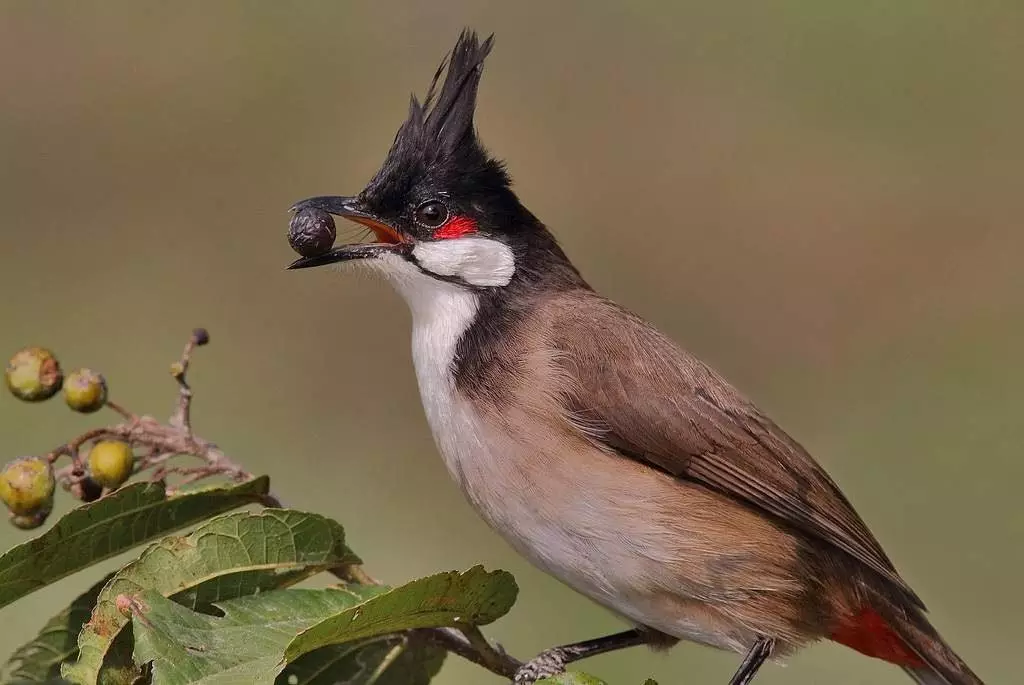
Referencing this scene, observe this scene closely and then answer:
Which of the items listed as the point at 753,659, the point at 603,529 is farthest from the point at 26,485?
the point at 753,659

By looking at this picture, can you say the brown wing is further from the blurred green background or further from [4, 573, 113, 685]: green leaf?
the blurred green background

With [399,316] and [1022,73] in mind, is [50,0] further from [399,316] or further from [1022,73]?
[1022,73]

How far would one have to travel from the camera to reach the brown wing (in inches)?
126

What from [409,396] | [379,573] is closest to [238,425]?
[409,396]

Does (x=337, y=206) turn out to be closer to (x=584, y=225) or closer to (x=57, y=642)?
(x=57, y=642)

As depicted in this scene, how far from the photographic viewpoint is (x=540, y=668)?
2.85 metres

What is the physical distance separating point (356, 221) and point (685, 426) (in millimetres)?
871

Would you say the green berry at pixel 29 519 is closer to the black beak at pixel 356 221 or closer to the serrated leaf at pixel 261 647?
the serrated leaf at pixel 261 647

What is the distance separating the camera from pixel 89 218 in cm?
818

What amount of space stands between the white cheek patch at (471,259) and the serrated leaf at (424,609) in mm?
948

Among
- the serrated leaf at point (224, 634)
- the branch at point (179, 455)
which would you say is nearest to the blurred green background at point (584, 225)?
the branch at point (179, 455)

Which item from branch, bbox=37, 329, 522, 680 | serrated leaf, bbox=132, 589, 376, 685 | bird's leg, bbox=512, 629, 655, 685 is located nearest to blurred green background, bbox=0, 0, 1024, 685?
bird's leg, bbox=512, 629, 655, 685

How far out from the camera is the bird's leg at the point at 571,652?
9.17 ft

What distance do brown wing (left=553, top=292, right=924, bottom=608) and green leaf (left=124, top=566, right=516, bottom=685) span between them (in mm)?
699
